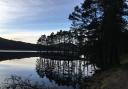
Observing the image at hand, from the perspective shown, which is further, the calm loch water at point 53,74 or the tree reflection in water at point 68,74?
the tree reflection in water at point 68,74

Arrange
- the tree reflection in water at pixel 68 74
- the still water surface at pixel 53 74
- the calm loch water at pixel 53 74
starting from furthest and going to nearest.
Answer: the tree reflection in water at pixel 68 74 → the still water surface at pixel 53 74 → the calm loch water at pixel 53 74

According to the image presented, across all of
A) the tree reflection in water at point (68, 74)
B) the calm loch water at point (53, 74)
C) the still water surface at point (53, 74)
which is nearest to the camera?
the calm loch water at point (53, 74)

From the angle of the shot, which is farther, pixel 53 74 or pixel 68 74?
pixel 53 74

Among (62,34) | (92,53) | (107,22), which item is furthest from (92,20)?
(62,34)

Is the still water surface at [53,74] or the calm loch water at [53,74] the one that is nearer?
the calm loch water at [53,74]

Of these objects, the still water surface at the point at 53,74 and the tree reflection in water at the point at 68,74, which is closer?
the still water surface at the point at 53,74

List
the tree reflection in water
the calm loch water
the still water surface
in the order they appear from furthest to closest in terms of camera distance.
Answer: the tree reflection in water → the still water surface → the calm loch water

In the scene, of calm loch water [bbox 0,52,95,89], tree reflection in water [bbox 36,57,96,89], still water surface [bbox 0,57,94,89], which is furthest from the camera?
tree reflection in water [bbox 36,57,96,89]

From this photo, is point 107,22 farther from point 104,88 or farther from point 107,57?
point 104,88

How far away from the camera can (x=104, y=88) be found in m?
29.3

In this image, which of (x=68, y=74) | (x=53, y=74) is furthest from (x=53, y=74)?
(x=68, y=74)

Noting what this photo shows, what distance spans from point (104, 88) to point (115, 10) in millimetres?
19008

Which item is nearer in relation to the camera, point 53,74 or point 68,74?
point 68,74

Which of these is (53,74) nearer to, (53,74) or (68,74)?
(53,74)
